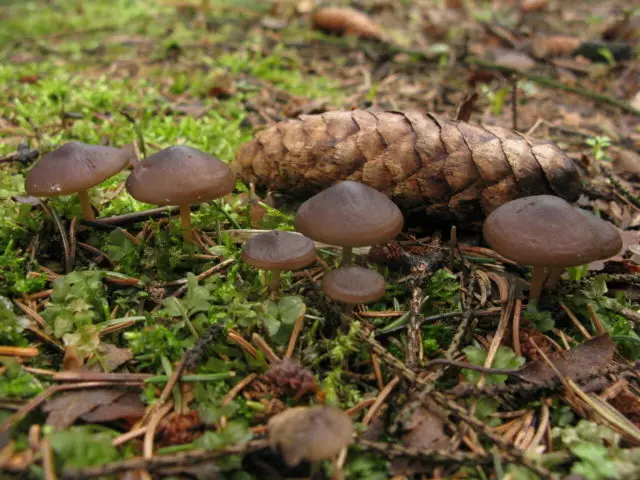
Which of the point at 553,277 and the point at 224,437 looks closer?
the point at 224,437

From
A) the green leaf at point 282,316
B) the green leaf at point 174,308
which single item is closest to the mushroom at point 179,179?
the green leaf at point 174,308

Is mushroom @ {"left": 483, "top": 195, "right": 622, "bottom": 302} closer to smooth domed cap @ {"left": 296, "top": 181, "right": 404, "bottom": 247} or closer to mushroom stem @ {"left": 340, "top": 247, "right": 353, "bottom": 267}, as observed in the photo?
smooth domed cap @ {"left": 296, "top": 181, "right": 404, "bottom": 247}

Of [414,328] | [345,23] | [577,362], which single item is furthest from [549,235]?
[345,23]

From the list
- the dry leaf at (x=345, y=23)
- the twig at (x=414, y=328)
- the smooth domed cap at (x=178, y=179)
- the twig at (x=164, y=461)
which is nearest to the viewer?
the twig at (x=164, y=461)

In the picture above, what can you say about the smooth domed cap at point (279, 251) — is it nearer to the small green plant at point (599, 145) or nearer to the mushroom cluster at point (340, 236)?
the mushroom cluster at point (340, 236)

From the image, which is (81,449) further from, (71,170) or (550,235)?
(550,235)

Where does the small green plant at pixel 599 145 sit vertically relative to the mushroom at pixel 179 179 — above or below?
below

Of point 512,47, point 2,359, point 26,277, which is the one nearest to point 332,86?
point 512,47
